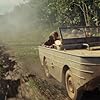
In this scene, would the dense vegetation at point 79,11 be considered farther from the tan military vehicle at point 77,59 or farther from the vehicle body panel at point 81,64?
the vehicle body panel at point 81,64

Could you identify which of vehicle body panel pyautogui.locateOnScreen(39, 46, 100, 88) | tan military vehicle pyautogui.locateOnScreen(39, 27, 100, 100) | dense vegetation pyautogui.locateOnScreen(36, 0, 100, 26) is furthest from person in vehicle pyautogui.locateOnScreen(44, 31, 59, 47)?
dense vegetation pyautogui.locateOnScreen(36, 0, 100, 26)

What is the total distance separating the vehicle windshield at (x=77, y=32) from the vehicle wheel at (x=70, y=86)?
1.44 metres

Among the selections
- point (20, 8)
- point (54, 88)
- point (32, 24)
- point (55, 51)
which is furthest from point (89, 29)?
point (20, 8)

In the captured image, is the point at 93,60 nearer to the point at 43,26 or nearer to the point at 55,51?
the point at 55,51

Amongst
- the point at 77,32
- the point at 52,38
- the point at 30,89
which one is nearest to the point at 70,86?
the point at 30,89

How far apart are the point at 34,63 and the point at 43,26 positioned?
3448 centimetres

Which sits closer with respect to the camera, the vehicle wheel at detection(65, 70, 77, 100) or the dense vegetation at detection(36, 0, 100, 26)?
the vehicle wheel at detection(65, 70, 77, 100)

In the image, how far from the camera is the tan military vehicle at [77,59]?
22.6 feet

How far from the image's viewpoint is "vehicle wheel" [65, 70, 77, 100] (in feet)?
25.4

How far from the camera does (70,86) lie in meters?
8.11

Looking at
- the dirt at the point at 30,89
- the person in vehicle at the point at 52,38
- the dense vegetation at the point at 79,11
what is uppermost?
the dense vegetation at the point at 79,11

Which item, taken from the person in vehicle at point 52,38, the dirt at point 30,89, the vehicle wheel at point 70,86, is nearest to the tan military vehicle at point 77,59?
the vehicle wheel at point 70,86

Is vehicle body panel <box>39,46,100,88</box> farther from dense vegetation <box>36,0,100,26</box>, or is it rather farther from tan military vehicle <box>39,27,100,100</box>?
dense vegetation <box>36,0,100,26</box>

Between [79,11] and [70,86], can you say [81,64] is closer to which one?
[70,86]
